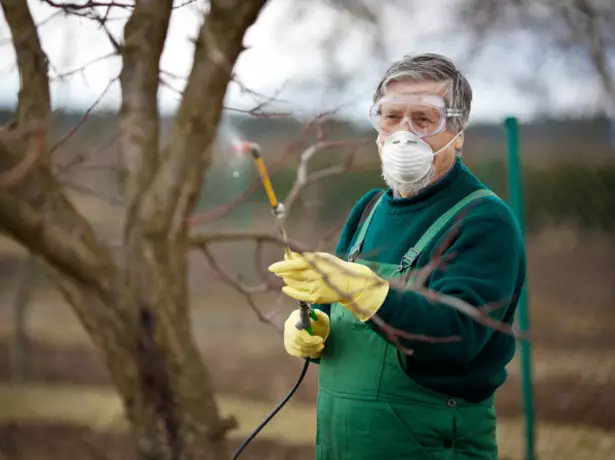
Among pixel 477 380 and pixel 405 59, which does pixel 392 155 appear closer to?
pixel 405 59

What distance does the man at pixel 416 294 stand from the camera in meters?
1.53

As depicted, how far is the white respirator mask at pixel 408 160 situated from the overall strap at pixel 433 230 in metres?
0.10

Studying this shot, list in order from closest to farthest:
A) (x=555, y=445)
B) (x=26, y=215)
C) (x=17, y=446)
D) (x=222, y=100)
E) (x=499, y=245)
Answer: (x=499, y=245)
(x=26, y=215)
(x=222, y=100)
(x=555, y=445)
(x=17, y=446)

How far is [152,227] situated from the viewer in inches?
101

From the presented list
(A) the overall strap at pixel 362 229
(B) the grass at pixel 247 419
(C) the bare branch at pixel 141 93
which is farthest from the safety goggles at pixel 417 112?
(B) the grass at pixel 247 419

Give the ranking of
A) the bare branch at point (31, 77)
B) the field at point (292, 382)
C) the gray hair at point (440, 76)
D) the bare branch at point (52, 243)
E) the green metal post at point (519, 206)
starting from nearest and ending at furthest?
the gray hair at point (440, 76), the bare branch at point (52, 243), the bare branch at point (31, 77), the green metal post at point (519, 206), the field at point (292, 382)

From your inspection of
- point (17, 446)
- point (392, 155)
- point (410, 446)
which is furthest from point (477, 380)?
point (17, 446)

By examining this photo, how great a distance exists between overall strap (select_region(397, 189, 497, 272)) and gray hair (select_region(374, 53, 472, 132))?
0.63ft

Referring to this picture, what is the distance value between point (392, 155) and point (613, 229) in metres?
4.62

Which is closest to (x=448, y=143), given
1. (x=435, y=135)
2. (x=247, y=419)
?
(x=435, y=135)

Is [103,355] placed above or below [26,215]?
below

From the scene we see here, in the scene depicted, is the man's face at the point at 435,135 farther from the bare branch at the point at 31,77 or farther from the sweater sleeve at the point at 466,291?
the bare branch at the point at 31,77

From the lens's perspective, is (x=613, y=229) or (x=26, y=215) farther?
(x=613, y=229)

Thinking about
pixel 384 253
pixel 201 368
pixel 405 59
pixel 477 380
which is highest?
pixel 405 59
